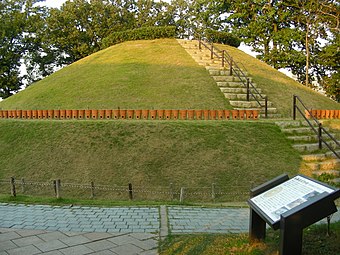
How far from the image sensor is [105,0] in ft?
122

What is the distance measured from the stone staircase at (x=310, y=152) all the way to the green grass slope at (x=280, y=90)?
11.4 feet

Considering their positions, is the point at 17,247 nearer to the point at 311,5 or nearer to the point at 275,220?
the point at 275,220

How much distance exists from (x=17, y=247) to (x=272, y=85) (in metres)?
15.1

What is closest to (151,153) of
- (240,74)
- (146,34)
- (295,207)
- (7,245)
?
(7,245)

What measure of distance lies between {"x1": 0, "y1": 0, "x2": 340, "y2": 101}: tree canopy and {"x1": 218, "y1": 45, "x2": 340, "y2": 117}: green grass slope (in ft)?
21.1

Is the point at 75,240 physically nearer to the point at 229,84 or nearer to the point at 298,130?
the point at 298,130

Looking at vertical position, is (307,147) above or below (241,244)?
above

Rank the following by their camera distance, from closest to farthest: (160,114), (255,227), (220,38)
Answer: (255,227) < (160,114) < (220,38)

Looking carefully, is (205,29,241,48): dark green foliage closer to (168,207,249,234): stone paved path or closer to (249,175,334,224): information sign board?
(168,207,249,234): stone paved path

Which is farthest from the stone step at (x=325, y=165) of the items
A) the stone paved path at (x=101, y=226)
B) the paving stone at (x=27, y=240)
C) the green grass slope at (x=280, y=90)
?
the paving stone at (x=27, y=240)

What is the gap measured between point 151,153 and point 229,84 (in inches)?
312

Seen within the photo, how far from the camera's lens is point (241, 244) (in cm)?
393

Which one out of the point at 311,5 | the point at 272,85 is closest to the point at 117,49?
the point at 272,85

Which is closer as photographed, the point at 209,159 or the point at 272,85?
the point at 209,159
